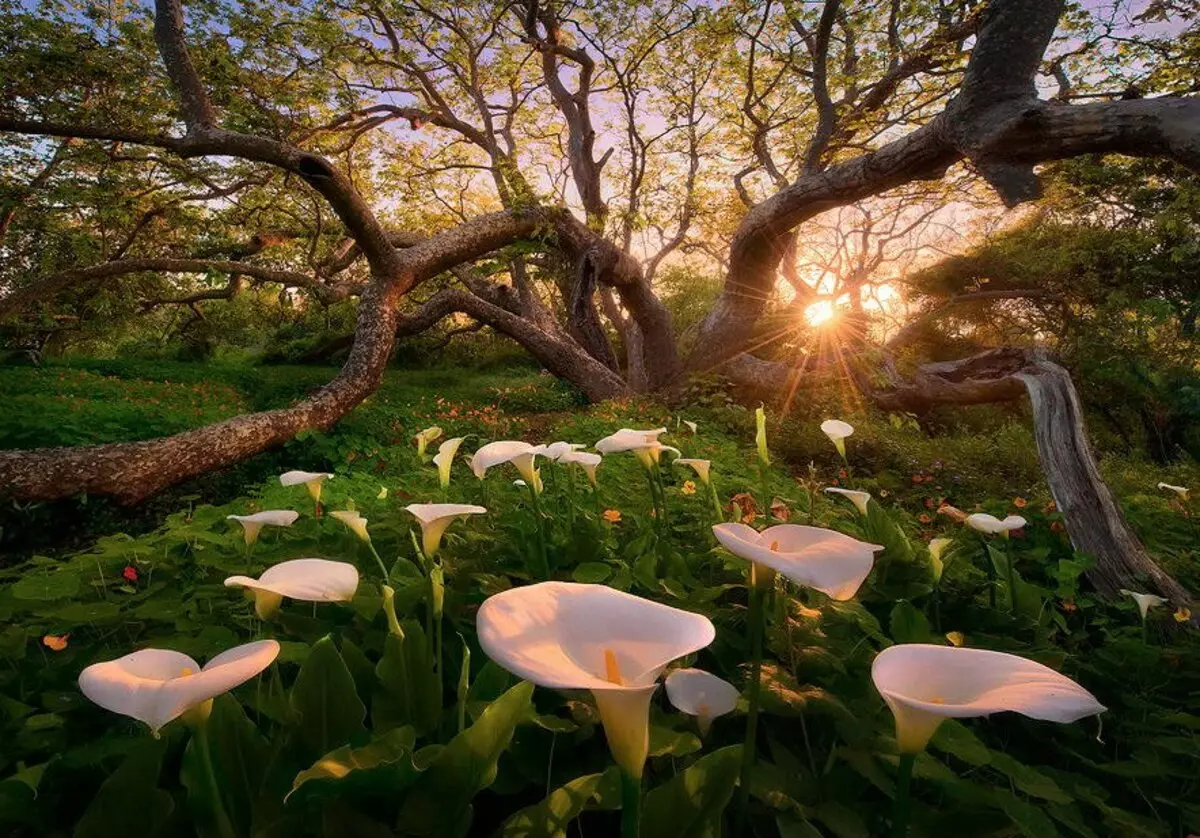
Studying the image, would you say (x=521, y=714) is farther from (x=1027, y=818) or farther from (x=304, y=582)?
(x=1027, y=818)

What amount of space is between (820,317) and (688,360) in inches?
102

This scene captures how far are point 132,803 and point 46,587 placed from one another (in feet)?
3.65

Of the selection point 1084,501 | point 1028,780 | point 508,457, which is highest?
point 508,457

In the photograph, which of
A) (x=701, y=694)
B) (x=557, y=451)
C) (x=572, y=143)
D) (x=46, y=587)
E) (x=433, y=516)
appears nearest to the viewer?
(x=701, y=694)

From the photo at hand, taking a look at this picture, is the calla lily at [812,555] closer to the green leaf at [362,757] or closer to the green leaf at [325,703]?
the green leaf at [362,757]

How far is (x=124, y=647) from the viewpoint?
4.83 ft

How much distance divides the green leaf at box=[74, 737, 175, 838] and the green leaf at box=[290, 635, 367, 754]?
0.62ft

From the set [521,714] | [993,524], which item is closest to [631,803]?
[521,714]

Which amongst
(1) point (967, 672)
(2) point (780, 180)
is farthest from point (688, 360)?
(1) point (967, 672)

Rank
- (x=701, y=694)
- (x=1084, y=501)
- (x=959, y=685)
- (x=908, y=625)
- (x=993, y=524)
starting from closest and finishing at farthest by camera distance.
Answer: (x=959, y=685) → (x=701, y=694) → (x=908, y=625) → (x=993, y=524) → (x=1084, y=501)

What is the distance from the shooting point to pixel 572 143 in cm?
1061

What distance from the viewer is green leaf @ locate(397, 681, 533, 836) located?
810 mm

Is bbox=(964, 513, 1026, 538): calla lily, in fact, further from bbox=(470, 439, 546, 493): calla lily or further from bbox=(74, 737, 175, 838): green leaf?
bbox=(74, 737, 175, 838): green leaf

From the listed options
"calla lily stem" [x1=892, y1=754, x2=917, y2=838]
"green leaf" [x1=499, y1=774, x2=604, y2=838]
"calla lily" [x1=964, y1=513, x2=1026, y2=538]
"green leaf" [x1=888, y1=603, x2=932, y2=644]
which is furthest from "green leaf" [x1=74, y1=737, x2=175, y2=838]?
"calla lily" [x1=964, y1=513, x2=1026, y2=538]
